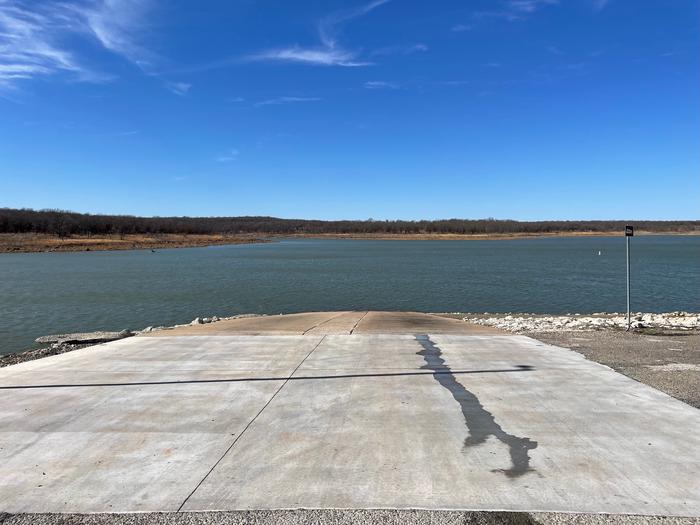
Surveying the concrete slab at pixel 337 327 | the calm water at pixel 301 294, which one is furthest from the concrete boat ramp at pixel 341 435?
the calm water at pixel 301 294

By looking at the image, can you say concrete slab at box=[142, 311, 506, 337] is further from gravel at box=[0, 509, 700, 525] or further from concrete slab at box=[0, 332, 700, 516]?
gravel at box=[0, 509, 700, 525]

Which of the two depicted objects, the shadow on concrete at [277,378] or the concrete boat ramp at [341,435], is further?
the shadow on concrete at [277,378]

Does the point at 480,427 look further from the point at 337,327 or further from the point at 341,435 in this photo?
the point at 337,327

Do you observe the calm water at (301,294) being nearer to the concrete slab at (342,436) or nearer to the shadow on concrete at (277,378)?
the shadow on concrete at (277,378)

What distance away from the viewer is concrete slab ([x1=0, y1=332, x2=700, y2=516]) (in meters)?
3.91

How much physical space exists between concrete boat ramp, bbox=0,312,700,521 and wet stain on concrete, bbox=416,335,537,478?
2 cm

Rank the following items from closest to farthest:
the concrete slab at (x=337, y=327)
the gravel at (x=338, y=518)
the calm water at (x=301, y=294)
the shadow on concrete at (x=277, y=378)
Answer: the gravel at (x=338, y=518) → the shadow on concrete at (x=277, y=378) → the concrete slab at (x=337, y=327) → the calm water at (x=301, y=294)

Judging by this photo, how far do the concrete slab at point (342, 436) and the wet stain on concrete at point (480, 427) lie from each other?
0.02 metres

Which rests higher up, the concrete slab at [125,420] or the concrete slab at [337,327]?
the concrete slab at [125,420]

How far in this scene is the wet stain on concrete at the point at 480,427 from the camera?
176 inches

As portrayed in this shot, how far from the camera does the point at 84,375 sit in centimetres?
751

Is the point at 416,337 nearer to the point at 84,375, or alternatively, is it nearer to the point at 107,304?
the point at 84,375

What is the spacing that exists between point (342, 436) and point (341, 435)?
0.08ft

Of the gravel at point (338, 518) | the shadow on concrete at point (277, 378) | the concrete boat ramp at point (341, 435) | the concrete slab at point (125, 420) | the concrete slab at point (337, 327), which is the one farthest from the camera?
the concrete slab at point (337, 327)
